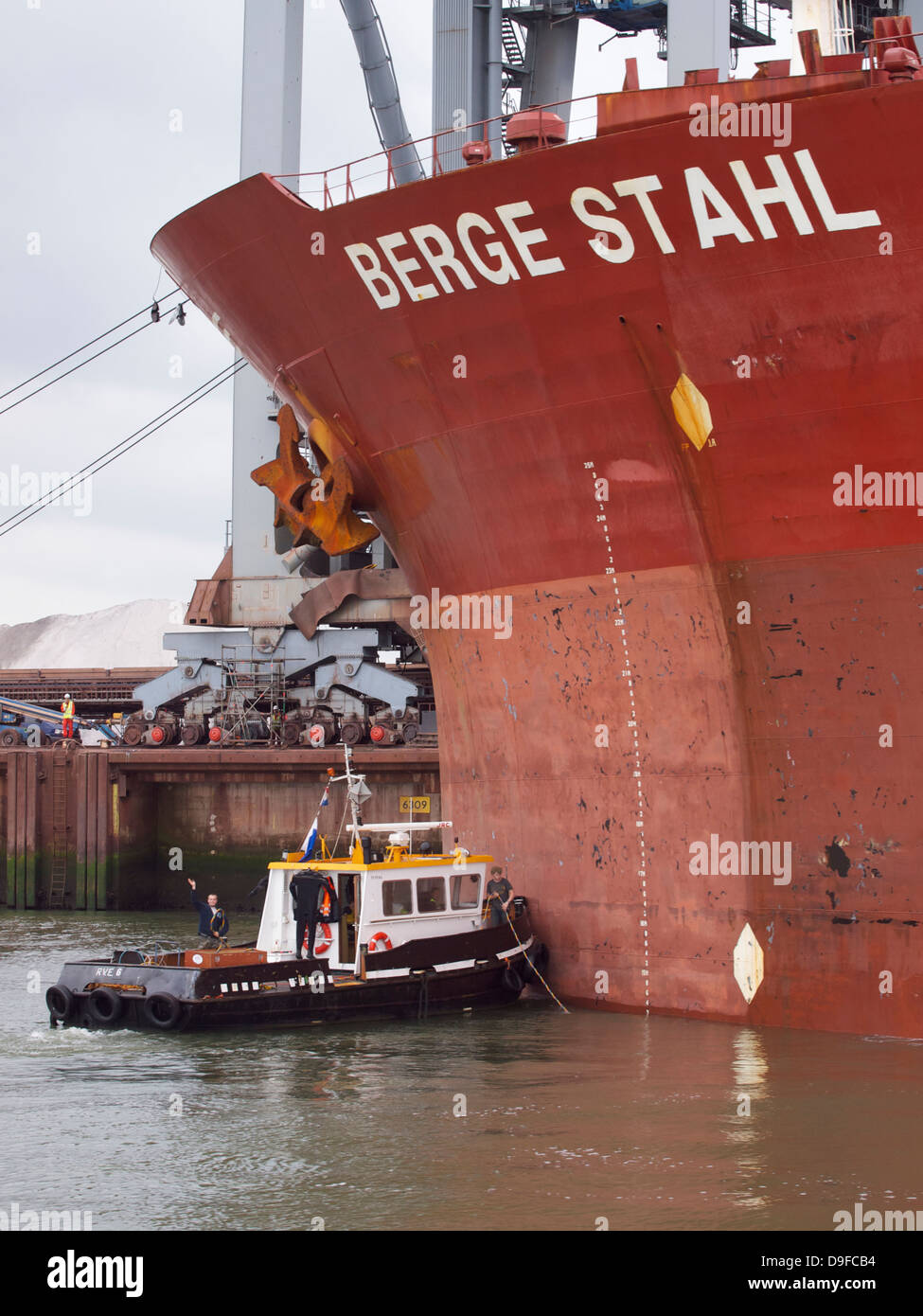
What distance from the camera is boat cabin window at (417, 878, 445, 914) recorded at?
1491cm

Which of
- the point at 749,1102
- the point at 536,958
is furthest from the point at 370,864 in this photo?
the point at 749,1102

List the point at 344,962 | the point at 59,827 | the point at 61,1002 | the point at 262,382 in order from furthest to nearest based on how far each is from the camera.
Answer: the point at 262,382
the point at 59,827
the point at 344,962
the point at 61,1002

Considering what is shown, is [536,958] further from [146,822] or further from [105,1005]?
[146,822]

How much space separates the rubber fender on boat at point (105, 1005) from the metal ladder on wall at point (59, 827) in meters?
13.8

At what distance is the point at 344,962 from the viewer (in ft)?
48.2

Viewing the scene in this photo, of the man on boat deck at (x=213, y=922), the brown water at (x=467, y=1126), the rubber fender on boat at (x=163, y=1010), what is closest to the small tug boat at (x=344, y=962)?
the rubber fender on boat at (x=163, y=1010)

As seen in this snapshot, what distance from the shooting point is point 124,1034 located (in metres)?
13.5

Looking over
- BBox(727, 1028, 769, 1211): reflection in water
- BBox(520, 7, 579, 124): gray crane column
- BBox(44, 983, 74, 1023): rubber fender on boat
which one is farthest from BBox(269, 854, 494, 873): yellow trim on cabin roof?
BBox(520, 7, 579, 124): gray crane column

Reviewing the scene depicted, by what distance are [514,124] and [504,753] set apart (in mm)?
6025

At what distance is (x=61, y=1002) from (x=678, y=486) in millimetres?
7615

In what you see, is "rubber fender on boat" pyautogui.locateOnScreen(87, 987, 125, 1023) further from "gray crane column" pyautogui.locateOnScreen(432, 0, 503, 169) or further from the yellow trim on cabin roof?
"gray crane column" pyautogui.locateOnScreen(432, 0, 503, 169)

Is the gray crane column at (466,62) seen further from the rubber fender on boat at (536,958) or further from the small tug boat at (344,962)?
the rubber fender on boat at (536,958)
